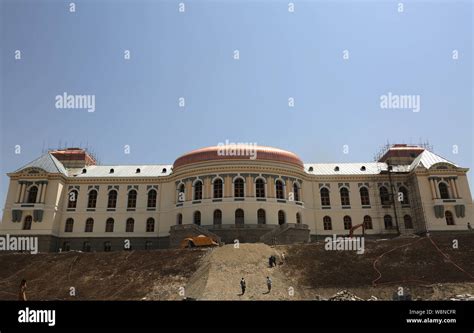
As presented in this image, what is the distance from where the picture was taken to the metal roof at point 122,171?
4919 centimetres

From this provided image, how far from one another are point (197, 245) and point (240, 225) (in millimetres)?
6014

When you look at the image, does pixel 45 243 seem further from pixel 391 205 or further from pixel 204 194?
pixel 391 205

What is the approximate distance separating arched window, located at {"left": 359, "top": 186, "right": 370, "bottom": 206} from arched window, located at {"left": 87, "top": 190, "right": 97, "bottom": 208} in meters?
35.1

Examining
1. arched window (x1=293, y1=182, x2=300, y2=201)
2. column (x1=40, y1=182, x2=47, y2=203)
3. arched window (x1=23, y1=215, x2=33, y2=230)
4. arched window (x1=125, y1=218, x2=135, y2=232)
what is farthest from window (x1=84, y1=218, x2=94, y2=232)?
arched window (x1=293, y1=182, x2=300, y2=201)

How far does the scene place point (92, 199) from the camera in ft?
156

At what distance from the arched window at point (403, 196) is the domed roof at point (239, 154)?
46.7 ft

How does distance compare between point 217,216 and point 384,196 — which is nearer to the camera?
point 217,216

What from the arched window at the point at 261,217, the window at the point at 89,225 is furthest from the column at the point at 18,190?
the arched window at the point at 261,217

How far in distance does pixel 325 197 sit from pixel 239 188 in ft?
40.7

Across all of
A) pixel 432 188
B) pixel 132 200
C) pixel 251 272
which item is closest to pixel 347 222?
pixel 432 188

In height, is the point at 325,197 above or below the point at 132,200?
below

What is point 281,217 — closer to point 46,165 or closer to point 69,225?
point 69,225

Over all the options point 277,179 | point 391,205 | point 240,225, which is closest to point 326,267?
point 240,225
